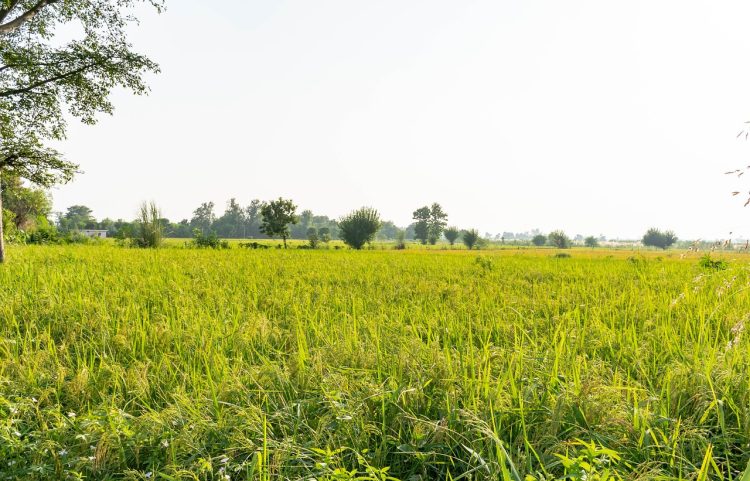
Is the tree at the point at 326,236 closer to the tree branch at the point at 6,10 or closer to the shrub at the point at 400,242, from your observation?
the shrub at the point at 400,242

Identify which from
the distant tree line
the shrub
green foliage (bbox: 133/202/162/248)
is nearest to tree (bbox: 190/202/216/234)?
the distant tree line

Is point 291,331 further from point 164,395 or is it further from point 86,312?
point 86,312

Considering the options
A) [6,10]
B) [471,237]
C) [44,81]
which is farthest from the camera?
[471,237]

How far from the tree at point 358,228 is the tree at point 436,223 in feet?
162

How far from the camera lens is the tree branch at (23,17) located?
11017 mm

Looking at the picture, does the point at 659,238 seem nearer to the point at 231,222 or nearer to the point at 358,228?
the point at 358,228

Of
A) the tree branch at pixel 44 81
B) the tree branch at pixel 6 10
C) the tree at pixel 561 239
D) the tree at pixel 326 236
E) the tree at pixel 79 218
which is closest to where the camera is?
the tree branch at pixel 6 10

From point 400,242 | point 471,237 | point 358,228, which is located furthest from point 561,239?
point 358,228

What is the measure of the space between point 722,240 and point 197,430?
272 cm

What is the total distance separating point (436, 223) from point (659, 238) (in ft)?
Result: 186

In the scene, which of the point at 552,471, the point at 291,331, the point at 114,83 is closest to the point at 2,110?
the point at 114,83

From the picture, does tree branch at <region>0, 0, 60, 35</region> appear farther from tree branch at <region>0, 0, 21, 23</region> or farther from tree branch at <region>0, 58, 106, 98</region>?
tree branch at <region>0, 58, 106, 98</region>

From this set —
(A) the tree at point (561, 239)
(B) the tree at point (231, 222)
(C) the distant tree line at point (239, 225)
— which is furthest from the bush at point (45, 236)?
(B) the tree at point (231, 222)

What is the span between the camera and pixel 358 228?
55.1m
